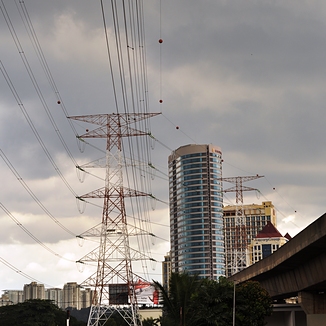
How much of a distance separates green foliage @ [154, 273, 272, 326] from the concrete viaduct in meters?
3.26

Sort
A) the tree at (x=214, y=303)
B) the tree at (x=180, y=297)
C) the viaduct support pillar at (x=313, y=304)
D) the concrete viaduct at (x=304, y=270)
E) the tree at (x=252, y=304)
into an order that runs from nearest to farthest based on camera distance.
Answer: the concrete viaduct at (x=304, y=270)
the tree at (x=180, y=297)
the viaduct support pillar at (x=313, y=304)
the tree at (x=214, y=303)
the tree at (x=252, y=304)

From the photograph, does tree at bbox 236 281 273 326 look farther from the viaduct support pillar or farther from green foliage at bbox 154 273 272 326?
the viaduct support pillar

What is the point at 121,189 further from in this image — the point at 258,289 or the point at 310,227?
the point at 310,227

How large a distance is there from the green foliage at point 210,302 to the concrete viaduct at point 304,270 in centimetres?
326

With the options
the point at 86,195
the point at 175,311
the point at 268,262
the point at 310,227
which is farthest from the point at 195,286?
the point at 86,195

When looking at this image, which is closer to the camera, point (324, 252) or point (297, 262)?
point (324, 252)

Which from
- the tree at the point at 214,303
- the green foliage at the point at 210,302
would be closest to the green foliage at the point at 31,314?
the tree at the point at 214,303

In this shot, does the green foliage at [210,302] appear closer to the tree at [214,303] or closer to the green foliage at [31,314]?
the tree at [214,303]

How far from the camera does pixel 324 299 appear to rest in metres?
69.6

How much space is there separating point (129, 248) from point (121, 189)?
9033mm

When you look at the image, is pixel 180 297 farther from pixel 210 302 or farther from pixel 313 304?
pixel 313 304

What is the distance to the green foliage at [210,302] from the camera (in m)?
67.7

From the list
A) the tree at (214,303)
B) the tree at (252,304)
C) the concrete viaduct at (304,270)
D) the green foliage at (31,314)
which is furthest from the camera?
the green foliage at (31,314)

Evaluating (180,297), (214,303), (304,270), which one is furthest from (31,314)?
(304,270)
